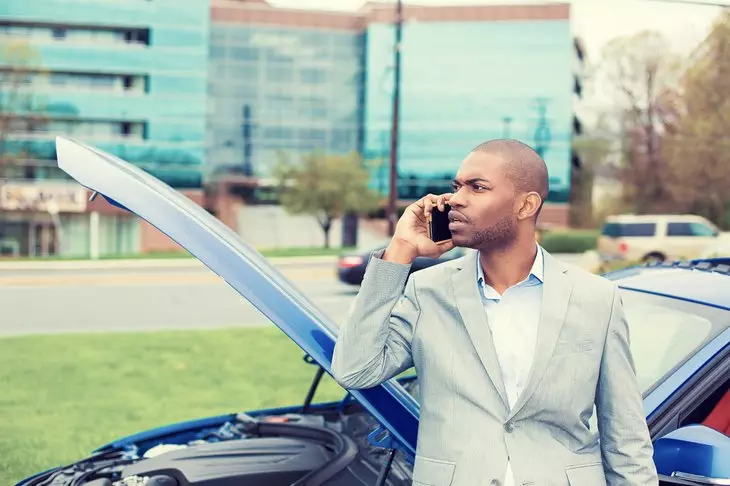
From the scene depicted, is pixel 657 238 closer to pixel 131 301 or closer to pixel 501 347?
pixel 131 301

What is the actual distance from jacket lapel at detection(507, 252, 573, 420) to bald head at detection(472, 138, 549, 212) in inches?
7.9

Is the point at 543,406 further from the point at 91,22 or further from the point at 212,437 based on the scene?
the point at 91,22

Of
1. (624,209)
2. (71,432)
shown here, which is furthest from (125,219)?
(71,432)

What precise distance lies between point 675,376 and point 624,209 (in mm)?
47431

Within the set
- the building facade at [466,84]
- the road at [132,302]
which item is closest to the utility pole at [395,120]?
the road at [132,302]

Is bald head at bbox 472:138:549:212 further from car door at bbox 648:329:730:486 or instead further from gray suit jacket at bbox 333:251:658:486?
car door at bbox 648:329:730:486

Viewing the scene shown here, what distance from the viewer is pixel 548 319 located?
190 centimetres

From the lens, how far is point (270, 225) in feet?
167

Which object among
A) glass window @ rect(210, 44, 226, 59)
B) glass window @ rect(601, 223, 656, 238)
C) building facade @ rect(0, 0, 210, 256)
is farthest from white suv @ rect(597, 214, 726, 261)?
glass window @ rect(210, 44, 226, 59)

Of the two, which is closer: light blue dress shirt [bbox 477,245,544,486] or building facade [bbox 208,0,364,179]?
light blue dress shirt [bbox 477,245,544,486]

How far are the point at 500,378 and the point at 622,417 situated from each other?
0.33 metres

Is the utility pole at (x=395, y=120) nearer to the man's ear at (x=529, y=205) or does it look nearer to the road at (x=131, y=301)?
the road at (x=131, y=301)

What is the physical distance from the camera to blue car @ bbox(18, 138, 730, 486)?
2.11 metres

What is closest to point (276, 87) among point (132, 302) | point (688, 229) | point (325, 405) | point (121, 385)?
point (688, 229)
